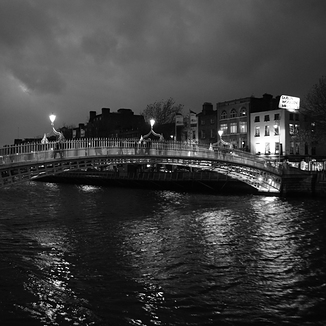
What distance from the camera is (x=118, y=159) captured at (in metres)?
27.8

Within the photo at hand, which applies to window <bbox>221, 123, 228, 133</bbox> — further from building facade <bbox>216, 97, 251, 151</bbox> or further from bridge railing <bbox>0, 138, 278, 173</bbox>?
bridge railing <bbox>0, 138, 278, 173</bbox>

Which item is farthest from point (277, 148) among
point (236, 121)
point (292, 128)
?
point (236, 121)

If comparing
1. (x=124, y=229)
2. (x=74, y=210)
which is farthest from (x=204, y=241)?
(x=74, y=210)

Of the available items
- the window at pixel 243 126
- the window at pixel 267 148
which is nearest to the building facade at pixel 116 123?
the window at pixel 243 126

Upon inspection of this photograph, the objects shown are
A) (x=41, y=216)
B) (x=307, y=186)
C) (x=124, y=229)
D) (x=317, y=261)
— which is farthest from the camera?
(x=307, y=186)

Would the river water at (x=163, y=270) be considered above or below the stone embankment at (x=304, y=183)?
below

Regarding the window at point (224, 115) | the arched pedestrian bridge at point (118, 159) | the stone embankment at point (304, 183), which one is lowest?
the stone embankment at point (304, 183)

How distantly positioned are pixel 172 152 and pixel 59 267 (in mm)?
16779

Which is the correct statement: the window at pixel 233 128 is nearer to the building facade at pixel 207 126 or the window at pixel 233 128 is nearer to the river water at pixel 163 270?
the building facade at pixel 207 126

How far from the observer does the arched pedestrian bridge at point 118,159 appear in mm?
22531

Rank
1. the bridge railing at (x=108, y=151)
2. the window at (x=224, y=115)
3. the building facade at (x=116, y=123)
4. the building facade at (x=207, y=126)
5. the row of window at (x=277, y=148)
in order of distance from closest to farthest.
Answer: the bridge railing at (x=108, y=151) < the row of window at (x=277, y=148) < the window at (x=224, y=115) < the building facade at (x=207, y=126) < the building facade at (x=116, y=123)

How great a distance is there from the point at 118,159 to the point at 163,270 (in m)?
14.5

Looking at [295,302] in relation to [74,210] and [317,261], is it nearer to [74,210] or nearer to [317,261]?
[317,261]

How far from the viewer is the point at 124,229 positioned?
21547 millimetres
